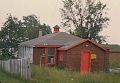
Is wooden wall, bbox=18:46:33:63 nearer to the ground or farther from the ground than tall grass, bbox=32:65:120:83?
farther from the ground

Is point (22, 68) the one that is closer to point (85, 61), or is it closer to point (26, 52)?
point (85, 61)

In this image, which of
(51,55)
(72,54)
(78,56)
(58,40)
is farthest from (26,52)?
(78,56)

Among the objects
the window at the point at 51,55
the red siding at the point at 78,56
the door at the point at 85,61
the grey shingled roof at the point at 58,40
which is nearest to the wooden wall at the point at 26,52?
the grey shingled roof at the point at 58,40

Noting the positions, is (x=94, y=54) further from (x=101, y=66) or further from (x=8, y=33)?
(x=8, y=33)

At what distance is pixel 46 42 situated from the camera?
145 feet

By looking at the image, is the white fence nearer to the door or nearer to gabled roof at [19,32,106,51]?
gabled roof at [19,32,106,51]

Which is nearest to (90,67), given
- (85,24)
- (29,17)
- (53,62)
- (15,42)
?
(53,62)

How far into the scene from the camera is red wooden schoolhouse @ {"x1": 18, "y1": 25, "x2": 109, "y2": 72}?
41438 mm

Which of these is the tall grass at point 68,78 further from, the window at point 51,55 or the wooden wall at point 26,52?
the wooden wall at point 26,52

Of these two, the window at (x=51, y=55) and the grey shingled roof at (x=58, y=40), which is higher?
the grey shingled roof at (x=58, y=40)

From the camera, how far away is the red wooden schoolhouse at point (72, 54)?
41.4m

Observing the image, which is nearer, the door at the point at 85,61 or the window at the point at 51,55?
the door at the point at 85,61

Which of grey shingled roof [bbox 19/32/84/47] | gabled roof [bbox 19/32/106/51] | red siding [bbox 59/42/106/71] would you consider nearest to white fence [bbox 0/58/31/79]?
red siding [bbox 59/42/106/71]

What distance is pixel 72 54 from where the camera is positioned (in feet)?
136
